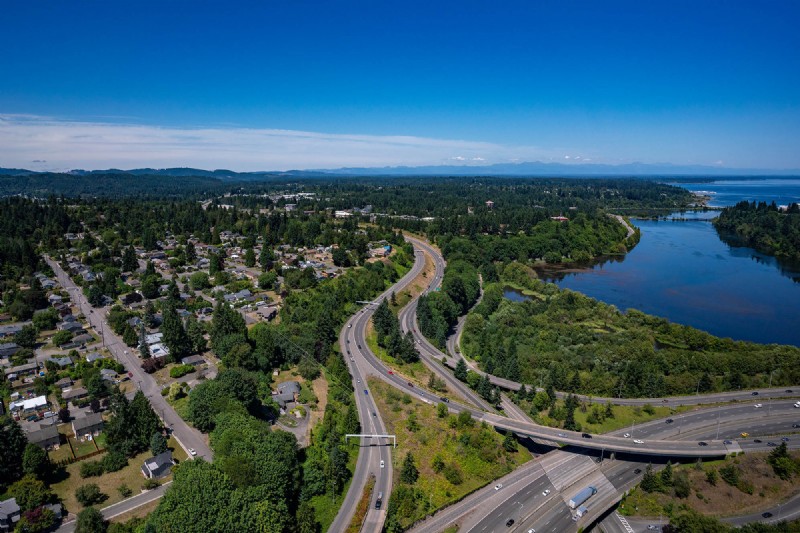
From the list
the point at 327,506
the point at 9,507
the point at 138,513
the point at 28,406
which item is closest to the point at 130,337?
the point at 28,406

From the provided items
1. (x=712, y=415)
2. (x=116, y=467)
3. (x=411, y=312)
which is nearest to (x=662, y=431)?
(x=712, y=415)

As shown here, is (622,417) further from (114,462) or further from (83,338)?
(83,338)

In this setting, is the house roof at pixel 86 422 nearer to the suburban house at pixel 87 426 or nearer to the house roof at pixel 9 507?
the suburban house at pixel 87 426

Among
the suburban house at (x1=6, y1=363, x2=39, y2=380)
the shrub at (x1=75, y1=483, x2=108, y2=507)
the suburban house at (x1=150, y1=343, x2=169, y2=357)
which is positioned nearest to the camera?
the shrub at (x1=75, y1=483, x2=108, y2=507)

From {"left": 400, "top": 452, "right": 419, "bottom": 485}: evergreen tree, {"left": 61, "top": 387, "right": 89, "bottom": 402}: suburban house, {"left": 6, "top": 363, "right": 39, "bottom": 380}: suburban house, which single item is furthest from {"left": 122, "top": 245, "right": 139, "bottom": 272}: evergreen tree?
{"left": 400, "top": 452, "right": 419, "bottom": 485}: evergreen tree

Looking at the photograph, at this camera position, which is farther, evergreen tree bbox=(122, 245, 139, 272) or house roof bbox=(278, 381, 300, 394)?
evergreen tree bbox=(122, 245, 139, 272)

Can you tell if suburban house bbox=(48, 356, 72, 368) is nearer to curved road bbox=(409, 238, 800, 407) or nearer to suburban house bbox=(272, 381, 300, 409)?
suburban house bbox=(272, 381, 300, 409)

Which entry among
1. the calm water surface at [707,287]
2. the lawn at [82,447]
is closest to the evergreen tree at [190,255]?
the lawn at [82,447]
